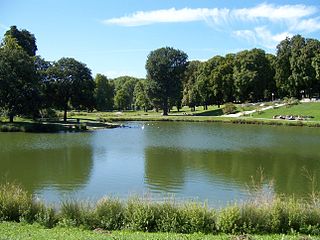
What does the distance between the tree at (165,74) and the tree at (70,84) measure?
2860 centimetres

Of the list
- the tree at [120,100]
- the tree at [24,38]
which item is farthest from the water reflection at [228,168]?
the tree at [120,100]

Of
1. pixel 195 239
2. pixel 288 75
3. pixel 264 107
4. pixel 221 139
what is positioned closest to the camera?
pixel 195 239

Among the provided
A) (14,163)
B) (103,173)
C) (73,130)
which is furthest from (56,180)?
(73,130)

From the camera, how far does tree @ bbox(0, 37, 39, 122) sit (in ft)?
195

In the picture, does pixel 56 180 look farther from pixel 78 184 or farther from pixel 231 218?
pixel 231 218

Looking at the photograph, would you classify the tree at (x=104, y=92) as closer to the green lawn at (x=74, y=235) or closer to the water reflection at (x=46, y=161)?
the water reflection at (x=46, y=161)

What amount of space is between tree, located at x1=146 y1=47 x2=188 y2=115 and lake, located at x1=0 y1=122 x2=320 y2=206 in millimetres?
51520

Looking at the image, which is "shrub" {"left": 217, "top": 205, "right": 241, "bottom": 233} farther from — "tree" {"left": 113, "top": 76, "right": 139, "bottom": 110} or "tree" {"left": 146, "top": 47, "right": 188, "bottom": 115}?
"tree" {"left": 113, "top": 76, "right": 139, "bottom": 110}

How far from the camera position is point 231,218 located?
13.1m

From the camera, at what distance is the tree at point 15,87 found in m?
59.4

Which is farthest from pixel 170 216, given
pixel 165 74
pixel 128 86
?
pixel 128 86

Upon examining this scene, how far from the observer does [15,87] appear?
59.8 m

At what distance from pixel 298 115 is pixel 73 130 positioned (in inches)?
1705

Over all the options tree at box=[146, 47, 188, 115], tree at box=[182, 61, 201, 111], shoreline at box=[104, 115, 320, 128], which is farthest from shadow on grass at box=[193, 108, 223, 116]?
shoreline at box=[104, 115, 320, 128]
